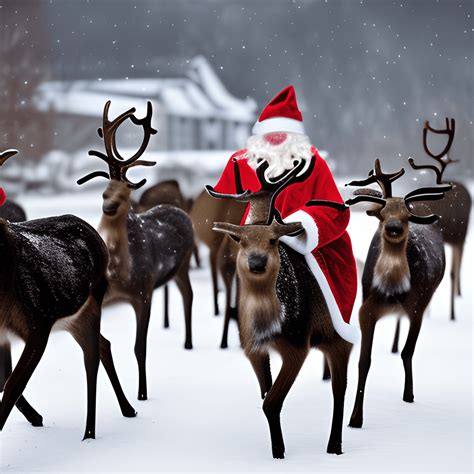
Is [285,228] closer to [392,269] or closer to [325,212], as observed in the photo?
[325,212]

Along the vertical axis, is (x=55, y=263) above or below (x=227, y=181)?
below

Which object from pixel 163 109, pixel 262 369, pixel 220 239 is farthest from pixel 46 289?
pixel 163 109

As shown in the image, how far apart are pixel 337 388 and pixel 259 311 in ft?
1.97

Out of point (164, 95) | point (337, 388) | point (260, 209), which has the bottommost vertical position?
point (337, 388)

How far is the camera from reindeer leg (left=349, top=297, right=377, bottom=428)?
3695 millimetres

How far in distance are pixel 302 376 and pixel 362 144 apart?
51.8 feet

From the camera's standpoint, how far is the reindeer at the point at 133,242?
156 inches

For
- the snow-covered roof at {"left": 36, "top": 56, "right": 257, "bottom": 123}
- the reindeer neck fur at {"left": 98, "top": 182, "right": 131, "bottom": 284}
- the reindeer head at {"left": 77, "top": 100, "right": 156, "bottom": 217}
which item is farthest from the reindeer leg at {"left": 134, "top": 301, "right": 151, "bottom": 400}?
the snow-covered roof at {"left": 36, "top": 56, "right": 257, "bottom": 123}

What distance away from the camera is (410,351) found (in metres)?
4.04

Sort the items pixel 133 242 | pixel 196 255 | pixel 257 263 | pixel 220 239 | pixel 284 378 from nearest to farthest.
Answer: pixel 257 263 → pixel 284 378 → pixel 133 242 → pixel 220 239 → pixel 196 255

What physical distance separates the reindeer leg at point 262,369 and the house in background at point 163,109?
1418 cm

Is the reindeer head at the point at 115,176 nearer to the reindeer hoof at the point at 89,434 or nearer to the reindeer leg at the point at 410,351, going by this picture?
the reindeer hoof at the point at 89,434

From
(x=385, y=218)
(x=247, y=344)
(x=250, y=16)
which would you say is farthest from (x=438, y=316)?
(x=250, y=16)

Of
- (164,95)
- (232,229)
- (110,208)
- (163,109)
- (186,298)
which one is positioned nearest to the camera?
(232,229)
